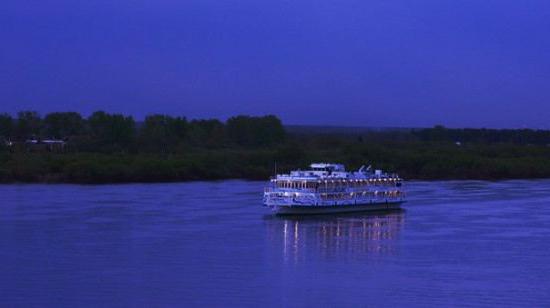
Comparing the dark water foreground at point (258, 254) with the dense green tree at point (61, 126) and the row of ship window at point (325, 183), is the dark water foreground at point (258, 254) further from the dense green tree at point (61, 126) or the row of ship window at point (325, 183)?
the dense green tree at point (61, 126)

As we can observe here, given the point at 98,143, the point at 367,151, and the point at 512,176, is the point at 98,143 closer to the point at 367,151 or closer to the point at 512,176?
the point at 367,151

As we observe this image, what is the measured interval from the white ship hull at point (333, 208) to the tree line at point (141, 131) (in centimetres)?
3021

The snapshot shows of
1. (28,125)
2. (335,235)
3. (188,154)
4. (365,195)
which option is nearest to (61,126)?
(28,125)

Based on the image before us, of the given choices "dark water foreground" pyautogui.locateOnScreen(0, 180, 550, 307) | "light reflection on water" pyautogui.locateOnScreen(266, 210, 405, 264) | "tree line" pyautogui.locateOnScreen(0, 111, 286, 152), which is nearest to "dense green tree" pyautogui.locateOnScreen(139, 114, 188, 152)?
"tree line" pyautogui.locateOnScreen(0, 111, 286, 152)

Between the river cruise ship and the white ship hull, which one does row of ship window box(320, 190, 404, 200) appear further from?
the white ship hull

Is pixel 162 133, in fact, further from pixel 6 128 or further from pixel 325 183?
pixel 325 183

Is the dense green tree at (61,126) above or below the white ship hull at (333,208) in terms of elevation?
above

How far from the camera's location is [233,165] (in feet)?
170

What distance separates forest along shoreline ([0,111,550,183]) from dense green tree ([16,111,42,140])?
0.22ft

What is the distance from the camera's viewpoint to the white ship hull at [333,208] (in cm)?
3083

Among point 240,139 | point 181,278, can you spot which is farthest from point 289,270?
point 240,139

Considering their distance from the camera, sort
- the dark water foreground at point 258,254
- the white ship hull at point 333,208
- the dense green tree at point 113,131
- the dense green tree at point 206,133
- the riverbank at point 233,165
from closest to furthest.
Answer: the dark water foreground at point 258,254
the white ship hull at point 333,208
the riverbank at point 233,165
the dense green tree at point 113,131
the dense green tree at point 206,133

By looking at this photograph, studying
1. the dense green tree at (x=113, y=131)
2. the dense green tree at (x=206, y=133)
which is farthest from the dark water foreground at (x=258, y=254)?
the dense green tree at (x=206, y=133)

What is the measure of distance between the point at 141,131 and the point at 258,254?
156 ft
